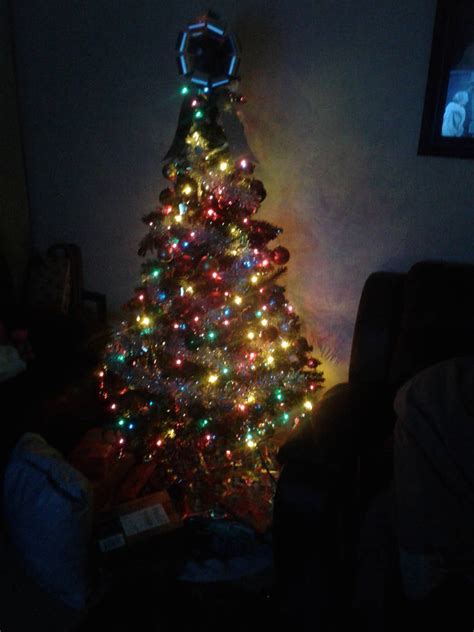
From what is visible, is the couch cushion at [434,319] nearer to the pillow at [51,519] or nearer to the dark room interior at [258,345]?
the dark room interior at [258,345]

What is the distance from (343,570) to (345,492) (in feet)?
0.88

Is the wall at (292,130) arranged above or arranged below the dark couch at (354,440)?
above

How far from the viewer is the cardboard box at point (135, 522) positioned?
1545 mm

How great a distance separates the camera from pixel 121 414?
193cm

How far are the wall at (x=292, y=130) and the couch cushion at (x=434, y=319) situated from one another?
29 centimetres

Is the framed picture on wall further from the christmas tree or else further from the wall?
the christmas tree

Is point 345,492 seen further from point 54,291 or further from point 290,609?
point 54,291

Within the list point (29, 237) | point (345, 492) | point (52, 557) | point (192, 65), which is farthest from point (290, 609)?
point (29, 237)

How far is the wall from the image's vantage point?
1.82 meters

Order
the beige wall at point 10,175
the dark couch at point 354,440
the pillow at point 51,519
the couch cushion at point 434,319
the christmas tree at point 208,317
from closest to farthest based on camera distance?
the dark couch at point 354,440 → the pillow at point 51,519 → the couch cushion at point 434,319 → the christmas tree at point 208,317 → the beige wall at point 10,175

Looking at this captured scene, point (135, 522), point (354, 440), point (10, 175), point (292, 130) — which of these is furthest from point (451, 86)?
point (10, 175)

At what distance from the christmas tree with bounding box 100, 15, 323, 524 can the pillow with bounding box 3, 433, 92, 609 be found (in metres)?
0.42

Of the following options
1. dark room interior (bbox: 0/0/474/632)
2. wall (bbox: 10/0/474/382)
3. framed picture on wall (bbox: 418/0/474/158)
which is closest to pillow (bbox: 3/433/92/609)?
dark room interior (bbox: 0/0/474/632)

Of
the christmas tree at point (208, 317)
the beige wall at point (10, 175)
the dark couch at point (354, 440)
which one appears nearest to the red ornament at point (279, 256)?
the christmas tree at point (208, 317)
